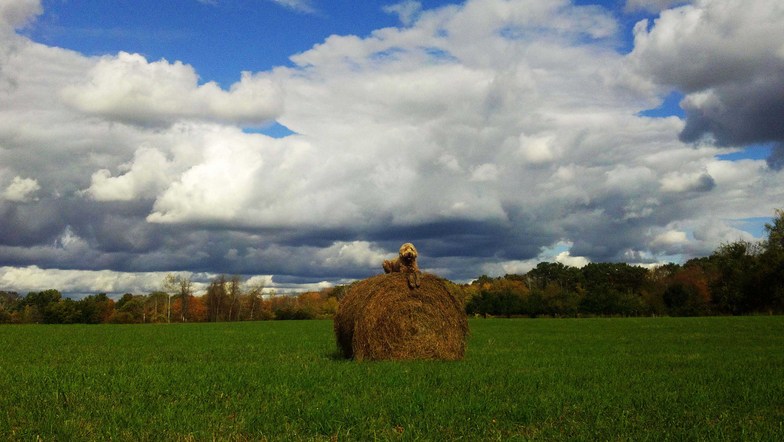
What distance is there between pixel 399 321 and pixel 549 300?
6893cm

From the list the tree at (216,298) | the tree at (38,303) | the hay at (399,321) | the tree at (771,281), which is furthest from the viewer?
the tree at (216,298)

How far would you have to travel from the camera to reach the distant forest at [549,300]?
71.8 meters

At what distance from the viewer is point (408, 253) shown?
15859mm

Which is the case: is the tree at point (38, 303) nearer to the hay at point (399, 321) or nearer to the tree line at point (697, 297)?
the tree line at point (697, 297)

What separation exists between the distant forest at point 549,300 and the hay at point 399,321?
1809 inches

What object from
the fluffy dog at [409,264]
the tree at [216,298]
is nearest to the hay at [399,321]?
the fluffy dog at [409,264]

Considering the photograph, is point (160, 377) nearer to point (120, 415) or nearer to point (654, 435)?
point (120, 415)

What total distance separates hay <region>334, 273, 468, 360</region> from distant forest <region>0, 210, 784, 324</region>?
45945 mm

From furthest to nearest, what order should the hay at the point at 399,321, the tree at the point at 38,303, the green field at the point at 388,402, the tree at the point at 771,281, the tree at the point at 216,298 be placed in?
the tree at the point at 216,298, the tree at the point at 38,303, the tree at the point at 771,281, the hay at the point at 399,321, the green field at the point at 388,402

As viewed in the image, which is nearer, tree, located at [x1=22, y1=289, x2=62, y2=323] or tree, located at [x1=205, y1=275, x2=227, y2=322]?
tree, located at [x1=22, y1=289, x2=62, y2=323]

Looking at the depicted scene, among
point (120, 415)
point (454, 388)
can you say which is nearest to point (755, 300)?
point (454, 388)

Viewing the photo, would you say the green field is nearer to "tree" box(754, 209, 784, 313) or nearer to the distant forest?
the distant forest

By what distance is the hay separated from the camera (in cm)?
1536

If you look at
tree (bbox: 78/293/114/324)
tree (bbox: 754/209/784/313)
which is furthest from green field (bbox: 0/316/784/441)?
tree (bbox: 78/293/114/324)
